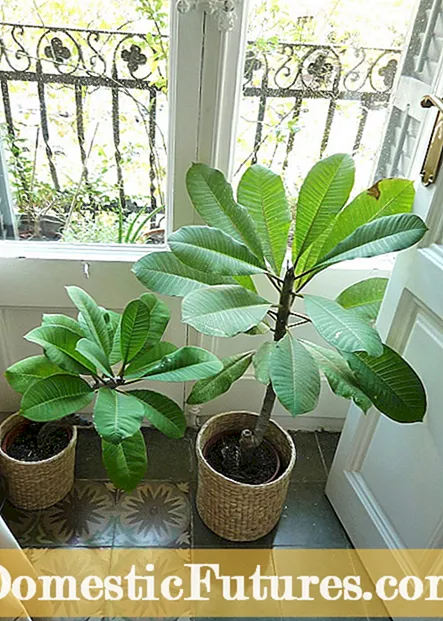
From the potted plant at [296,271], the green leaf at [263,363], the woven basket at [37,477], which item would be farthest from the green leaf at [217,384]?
the woven basket at [37,477]

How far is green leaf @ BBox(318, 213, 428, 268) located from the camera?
3.17ft

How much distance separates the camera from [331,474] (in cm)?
152

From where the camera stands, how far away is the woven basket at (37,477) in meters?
1.35

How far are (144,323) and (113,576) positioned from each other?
0.66 m

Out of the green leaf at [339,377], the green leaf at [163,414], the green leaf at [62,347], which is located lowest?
the green leaf at [163,414]

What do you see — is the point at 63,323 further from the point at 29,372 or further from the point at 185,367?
the point at 185,367

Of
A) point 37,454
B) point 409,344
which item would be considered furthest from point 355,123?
point 37,454

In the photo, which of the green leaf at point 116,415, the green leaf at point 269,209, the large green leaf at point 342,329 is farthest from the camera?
the green leaf at point 269,209

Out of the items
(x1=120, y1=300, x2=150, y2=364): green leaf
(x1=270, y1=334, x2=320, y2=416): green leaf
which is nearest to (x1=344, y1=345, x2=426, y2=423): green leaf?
(x1=270, y1=334, x2=320, y2=416): green leaf

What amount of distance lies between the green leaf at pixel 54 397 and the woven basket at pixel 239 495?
35cm

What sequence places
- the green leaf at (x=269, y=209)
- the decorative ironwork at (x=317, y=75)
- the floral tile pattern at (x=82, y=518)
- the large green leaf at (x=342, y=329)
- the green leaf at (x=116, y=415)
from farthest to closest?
the floral tile pattern at (x=82, y=518) < the decorative ironwork at (x=317, y=75) < the green leaf at (x=269, y=209) < the green leaf at (x=116, y=415) < the large green leaf at (x=342, y=329)

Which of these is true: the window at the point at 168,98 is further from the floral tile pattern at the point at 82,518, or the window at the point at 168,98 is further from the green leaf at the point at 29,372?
the floral tile pattern at the point at 82,518

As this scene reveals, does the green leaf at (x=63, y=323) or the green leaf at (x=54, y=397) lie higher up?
the green leaf at (x=63, y=323)

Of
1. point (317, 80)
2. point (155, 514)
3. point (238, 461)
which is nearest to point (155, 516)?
point (155, 514)
